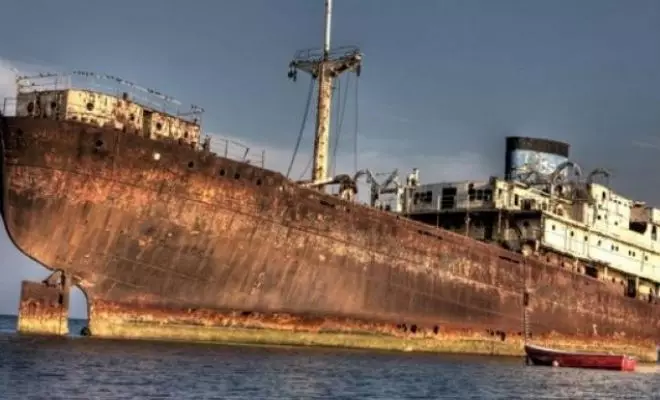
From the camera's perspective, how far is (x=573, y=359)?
123 feet

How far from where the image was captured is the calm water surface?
19688mm

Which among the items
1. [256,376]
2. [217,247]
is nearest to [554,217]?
[217,247]

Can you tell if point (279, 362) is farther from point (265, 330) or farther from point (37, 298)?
point (37, 298)

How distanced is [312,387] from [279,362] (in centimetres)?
474

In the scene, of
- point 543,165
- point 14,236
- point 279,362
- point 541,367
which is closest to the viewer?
point 279,362

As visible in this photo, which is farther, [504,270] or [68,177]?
[504,270]

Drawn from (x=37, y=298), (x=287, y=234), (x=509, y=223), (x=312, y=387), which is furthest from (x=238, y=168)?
(x=509, y=223)

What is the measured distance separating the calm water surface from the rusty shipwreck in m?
1.34

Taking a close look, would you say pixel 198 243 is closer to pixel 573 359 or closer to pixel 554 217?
pixel 573 359

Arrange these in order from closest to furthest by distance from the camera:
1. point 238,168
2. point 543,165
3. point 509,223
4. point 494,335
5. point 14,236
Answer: point 14,236, point 238,168, point 494,335, point 509,223, point 543,165

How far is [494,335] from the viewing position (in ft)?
129

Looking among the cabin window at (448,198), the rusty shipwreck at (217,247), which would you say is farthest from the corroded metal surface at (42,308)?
the cabin window at (448,198)

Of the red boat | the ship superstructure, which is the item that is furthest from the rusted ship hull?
the ship superstructure

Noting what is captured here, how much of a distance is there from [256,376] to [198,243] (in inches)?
298
